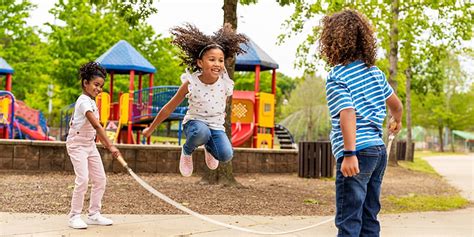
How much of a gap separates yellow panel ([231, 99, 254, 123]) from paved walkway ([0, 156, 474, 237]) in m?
9.69

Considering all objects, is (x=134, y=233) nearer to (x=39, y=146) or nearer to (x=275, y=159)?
(x=39, y=146)

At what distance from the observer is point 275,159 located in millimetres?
13633

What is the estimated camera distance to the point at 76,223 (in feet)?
18.2

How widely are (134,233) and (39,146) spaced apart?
656 cm

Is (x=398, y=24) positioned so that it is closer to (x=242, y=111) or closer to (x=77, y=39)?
(x=242, y=111)

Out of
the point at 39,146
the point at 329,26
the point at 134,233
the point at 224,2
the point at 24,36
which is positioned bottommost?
the point at 134,233

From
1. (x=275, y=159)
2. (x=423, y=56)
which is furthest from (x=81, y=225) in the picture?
(x=423, y=56)

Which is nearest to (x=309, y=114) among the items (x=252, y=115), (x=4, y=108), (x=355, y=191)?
(x=252, y=115)

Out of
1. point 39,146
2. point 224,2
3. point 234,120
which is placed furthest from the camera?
point 234,120

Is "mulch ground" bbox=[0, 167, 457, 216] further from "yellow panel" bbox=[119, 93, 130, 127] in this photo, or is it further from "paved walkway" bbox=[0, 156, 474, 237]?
"yellow panel" bbox=[119, 93, 130, 127]

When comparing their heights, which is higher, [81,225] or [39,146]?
[39,146]

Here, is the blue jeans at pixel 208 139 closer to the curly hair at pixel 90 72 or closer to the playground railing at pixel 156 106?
the curly hair at pixel 90 72

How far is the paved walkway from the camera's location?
17.8 feet

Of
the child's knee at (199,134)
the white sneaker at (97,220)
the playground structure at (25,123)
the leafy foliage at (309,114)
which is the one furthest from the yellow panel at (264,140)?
the leafy foliage at (309,114)
